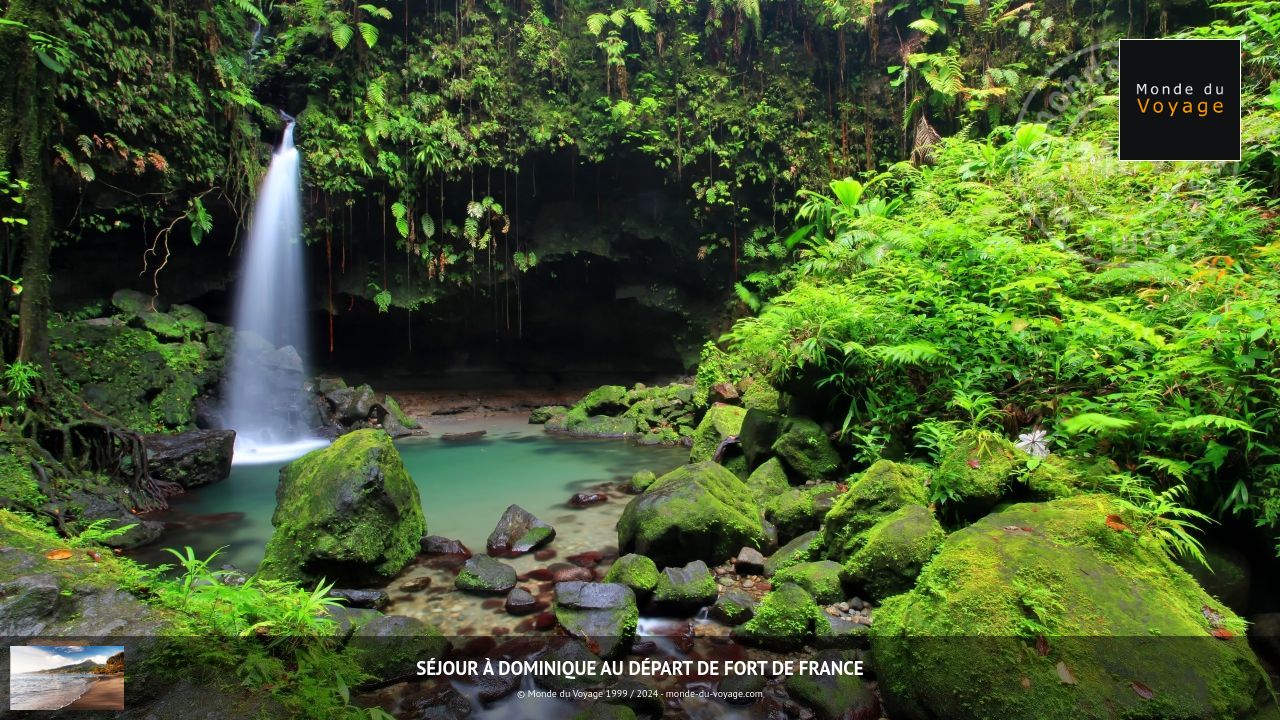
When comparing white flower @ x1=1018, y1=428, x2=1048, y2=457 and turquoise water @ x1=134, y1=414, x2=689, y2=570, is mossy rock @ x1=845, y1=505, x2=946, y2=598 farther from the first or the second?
turquoise water @ x1=134, y1=414, x2=689, y2=570

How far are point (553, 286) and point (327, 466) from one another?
463 inches

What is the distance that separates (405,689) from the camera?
11.1ft

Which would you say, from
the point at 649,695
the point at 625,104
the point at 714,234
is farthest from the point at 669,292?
the point at 649,695

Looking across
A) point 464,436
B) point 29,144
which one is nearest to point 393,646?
point 29,144

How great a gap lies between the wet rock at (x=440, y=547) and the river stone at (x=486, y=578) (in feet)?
2.29

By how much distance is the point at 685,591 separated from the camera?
428cm

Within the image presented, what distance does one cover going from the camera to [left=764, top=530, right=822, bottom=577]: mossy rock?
15.0 ft

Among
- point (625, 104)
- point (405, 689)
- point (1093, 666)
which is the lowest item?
point (405, 689)

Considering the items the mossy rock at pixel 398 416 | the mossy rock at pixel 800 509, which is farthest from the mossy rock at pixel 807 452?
the mossy rock at pixel 398 416

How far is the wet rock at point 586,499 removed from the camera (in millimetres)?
7491

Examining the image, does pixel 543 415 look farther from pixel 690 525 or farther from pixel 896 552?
pixel 896 552

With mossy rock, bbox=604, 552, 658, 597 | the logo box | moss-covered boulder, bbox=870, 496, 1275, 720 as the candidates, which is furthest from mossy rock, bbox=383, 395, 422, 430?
the logo box

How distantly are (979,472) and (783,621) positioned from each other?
175 cm

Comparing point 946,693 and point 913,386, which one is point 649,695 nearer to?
→ point 946,693
